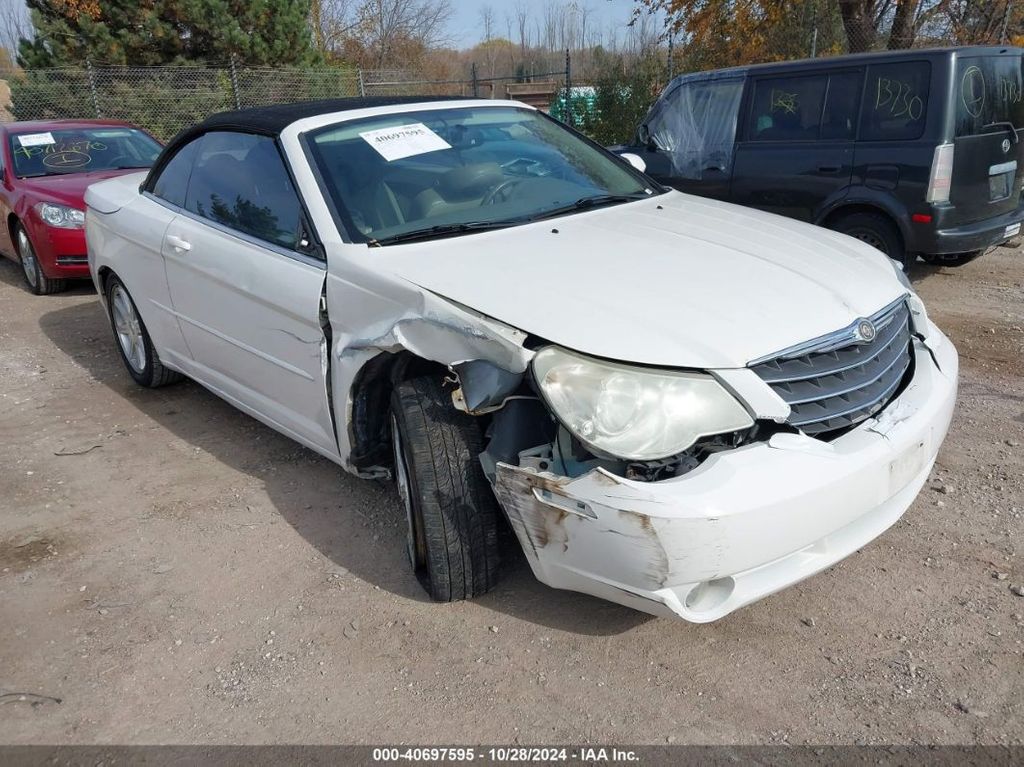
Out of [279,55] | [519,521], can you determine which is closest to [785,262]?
[519,521]

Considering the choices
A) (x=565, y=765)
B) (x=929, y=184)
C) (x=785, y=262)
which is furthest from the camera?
(x=929, y=184)

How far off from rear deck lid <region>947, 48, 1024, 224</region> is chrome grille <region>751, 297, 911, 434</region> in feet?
12.7

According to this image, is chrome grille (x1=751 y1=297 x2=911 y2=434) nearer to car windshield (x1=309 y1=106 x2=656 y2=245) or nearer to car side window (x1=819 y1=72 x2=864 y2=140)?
car windshield (x1=309 y1=106 x2=656 y2=245)

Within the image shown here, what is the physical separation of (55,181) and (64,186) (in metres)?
0.22

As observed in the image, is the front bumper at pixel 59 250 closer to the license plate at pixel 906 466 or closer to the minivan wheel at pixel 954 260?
the license plate at pixel 906 466

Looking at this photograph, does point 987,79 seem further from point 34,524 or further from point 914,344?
point 34,524

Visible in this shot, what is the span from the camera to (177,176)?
14.0ft

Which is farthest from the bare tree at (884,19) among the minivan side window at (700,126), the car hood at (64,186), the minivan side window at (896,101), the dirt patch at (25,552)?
the dirt patch at (25,552)

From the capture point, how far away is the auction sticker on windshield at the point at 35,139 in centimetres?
792

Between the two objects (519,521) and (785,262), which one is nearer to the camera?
(519,521)

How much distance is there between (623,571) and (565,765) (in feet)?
1.73

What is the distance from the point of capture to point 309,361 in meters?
3.13

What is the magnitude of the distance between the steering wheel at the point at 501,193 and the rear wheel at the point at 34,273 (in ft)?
18.6

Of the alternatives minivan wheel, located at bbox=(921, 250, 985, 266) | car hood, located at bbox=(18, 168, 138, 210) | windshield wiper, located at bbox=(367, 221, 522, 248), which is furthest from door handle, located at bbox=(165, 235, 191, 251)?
minivan wheel, located at bbox=(921, 250, 985, 266)
